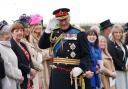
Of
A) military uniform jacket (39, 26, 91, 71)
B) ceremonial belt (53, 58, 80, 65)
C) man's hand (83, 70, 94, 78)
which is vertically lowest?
man's hand (83, 70, 94, 78)

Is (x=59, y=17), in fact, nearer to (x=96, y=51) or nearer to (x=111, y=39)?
(x=96, y=51)

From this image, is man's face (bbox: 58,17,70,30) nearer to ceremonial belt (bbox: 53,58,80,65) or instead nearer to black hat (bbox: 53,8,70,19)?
black hat (bbox: 53,8,70,19)

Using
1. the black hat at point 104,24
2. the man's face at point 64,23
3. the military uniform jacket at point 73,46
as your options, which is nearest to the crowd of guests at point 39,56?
the black hat at point 104,24

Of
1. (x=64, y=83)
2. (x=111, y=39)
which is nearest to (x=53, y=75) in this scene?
(x=64, y=83)

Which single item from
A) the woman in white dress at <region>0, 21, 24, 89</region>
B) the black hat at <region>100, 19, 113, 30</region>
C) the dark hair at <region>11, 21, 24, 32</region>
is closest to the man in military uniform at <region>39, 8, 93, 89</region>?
the dark hair at <region>11, 21, 24, 32</region>

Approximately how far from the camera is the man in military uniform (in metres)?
9.89

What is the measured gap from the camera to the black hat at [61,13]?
9.88m

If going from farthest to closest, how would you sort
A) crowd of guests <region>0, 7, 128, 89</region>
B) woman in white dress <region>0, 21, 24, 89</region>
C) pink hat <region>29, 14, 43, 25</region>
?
pink hat <region>29, 14, 43, 25</region> → crowd of guests <region>0, 7, 128, 89</region> → woman in white dress <region>0, 21, 24, 89</region>

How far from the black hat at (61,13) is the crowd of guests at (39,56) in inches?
20.3

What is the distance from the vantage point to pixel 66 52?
32.4ft

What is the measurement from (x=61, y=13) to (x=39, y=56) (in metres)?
1.97

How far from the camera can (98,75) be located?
1214 centimetres

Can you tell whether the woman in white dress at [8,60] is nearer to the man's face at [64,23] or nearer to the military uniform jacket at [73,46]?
the military uniform jacket at [73,46]

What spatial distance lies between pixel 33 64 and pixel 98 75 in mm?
1842
